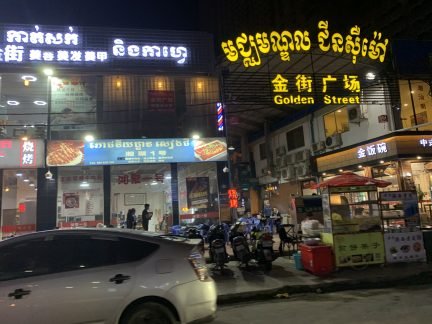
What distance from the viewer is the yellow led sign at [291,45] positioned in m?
12.2

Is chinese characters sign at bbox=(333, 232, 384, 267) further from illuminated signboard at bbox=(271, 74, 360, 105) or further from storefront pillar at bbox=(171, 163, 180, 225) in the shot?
storefront pillar at bbox=(171, 163, 180, 225)

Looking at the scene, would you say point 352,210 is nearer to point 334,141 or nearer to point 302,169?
point 334,141

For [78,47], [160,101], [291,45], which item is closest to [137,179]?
[160,101]

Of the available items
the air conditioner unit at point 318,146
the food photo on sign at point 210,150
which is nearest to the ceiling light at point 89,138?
the food photo on sign at point 210,150

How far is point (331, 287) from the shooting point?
844 cm

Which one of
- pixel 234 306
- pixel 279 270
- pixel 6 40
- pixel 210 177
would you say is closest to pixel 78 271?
pixel 234 306

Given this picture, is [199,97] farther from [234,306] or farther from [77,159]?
[234,306]

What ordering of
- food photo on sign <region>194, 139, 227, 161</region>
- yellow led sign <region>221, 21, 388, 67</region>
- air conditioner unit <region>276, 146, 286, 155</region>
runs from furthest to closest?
air conditioner unit <region>276, 146, 286, 155</region> < food photo on sign <region>194, 139, 227, 161</region> < yellow led sign <region>221, 21, 388, 67</region>

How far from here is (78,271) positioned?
4.52m

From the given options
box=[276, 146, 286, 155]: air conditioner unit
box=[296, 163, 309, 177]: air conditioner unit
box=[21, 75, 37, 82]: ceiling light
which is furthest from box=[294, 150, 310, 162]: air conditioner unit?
box=[21, 75, 37, 82]: ceiling light

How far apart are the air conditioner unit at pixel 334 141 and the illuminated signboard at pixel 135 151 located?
23.2 feet

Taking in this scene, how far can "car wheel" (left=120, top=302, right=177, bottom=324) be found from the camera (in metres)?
4.49

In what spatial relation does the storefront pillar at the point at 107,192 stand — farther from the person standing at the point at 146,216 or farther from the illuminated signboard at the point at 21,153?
the illuminated signboard at the point at 21,153

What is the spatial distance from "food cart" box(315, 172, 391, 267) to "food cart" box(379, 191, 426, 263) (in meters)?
0.31
